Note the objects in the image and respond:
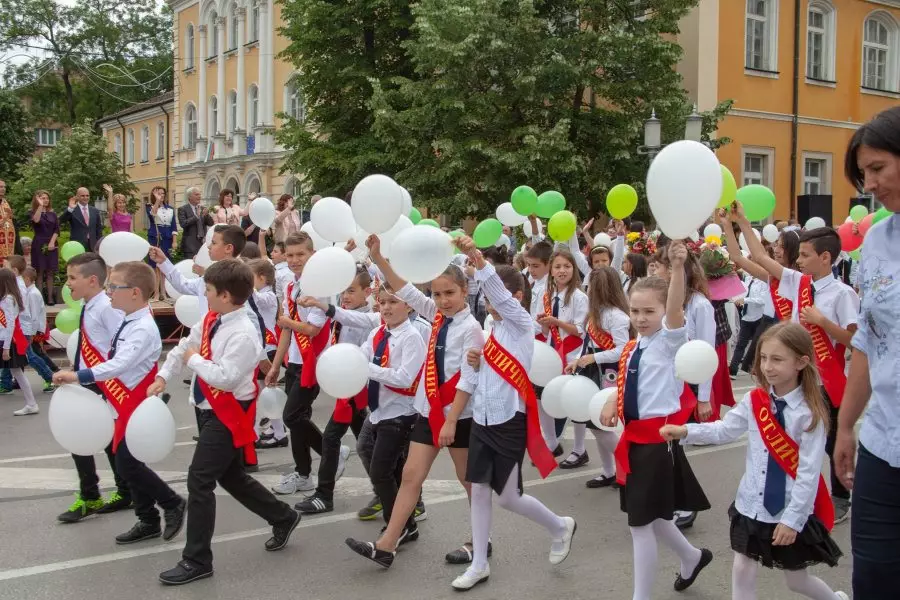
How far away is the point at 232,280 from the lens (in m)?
5.15

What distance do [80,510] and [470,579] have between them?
274cm

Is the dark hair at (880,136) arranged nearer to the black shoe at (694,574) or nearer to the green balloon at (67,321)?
the black shoe at (694,574)

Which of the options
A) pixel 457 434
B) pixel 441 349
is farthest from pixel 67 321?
pixel 457 434

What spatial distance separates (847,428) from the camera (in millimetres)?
3232

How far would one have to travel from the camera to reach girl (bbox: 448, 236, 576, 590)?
4.87 m

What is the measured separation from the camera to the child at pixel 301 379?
6590 millimetres

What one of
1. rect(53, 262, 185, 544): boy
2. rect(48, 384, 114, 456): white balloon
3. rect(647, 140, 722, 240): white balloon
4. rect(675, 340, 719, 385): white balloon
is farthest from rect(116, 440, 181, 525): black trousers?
rect(647, 140, 722, 240): white balloon

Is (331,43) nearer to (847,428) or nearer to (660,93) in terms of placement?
(660,93)

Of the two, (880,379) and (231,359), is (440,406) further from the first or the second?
(880,379)

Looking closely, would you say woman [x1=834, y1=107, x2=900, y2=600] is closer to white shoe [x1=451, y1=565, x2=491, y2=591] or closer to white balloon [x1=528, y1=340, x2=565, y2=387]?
white shoe [x1=451, y1=565, x2=491, y2=591]

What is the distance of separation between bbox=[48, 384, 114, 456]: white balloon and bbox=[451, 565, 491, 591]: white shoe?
2103mm

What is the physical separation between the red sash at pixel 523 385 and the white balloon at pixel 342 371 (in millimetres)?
689

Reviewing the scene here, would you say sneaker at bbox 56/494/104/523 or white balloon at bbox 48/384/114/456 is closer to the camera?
white balloon at bbox 48/384/114/456

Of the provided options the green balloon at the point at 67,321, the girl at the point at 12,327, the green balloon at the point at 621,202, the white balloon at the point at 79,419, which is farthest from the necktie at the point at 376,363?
Result: the girl at the point at 12,327
